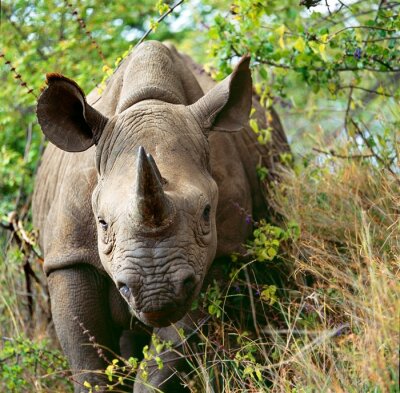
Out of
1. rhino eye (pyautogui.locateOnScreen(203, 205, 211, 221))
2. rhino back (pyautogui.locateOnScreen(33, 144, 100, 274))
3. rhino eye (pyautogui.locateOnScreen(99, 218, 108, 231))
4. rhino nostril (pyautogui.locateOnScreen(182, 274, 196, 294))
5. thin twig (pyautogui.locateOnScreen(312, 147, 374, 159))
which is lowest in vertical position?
thin twig (pyautogui.locateOnScreen(312, 147, 374, 159))

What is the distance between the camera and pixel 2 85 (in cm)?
904

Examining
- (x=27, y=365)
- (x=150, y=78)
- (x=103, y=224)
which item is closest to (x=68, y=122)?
(x=150, y=78)

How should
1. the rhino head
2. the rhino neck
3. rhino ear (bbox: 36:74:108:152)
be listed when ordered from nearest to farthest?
the rhino head → rhino ear (bbox: 36:74:108:152) → the rhino neck

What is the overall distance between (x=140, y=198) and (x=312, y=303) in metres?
1.54

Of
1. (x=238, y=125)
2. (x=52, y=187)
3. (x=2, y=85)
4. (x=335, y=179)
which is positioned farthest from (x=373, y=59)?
(x=2, y=85)

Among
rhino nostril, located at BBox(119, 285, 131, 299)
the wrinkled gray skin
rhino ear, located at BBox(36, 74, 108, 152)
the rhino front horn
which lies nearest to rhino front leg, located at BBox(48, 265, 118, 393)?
the wrinkled gray skin

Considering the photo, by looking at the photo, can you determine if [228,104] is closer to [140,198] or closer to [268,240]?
[268,240]

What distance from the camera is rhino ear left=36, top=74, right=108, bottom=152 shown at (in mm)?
5164

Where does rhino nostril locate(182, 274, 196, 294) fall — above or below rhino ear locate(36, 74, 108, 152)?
below

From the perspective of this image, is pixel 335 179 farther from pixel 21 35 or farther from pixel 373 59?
pixel 21 35

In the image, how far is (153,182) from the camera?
4.23 m

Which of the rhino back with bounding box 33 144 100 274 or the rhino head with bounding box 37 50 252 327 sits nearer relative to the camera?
the rhino head with bounding box 37 50 252 327

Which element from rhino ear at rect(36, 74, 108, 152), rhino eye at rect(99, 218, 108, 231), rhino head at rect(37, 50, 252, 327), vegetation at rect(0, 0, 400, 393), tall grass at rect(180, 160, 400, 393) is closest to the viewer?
tall grass at rect(180, 160, 400, 393)

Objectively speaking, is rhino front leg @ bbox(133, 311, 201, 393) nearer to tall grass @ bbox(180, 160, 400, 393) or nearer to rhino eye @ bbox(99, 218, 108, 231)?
tall grass @ bbox(180, 160, 400, 393)
